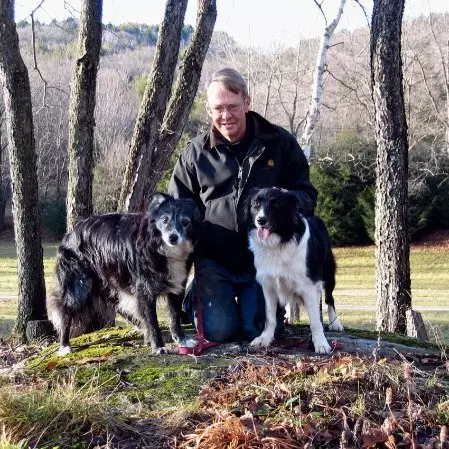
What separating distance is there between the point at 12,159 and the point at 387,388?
478 centimetres

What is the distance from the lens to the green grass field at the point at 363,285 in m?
13.6

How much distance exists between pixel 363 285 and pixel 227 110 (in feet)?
57.2

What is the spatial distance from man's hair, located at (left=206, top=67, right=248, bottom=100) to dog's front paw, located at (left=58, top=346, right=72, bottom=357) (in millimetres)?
2421

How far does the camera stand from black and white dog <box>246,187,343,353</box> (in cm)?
453

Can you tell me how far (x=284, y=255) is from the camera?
4676 millimetres

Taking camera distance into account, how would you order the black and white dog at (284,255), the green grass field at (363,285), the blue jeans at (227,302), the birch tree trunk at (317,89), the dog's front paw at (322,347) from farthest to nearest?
the green grass field at (363,285), the birch tree trunk at (317,89), the blue jeans at (227,302), the dog's front paw at (322,347), the black and white dog at (284,255)

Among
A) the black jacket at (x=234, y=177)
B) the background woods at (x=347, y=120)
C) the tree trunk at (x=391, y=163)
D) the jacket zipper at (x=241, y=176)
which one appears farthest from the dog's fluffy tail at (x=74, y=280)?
the background woods at (x=347, y=120)

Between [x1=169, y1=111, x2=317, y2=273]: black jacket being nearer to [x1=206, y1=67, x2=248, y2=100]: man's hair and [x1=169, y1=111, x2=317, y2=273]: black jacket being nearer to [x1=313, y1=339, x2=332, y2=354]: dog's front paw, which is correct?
[x1=206, y1=67, x2=248, y2=100]: man's hair

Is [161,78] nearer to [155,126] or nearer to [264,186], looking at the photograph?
[155,126]

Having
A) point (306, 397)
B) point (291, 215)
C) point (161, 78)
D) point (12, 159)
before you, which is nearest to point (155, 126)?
point (161, 78)

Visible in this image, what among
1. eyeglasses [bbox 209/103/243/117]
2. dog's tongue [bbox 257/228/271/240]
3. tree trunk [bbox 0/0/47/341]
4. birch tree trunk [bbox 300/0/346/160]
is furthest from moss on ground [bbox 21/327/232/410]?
birch tree trunk [bbox 300/0/346/160]

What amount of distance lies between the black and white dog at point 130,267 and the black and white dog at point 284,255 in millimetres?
538

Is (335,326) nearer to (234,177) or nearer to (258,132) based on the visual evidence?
(234,177)

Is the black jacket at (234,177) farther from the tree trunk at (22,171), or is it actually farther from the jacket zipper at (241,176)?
the tree trunk at (22,171)
